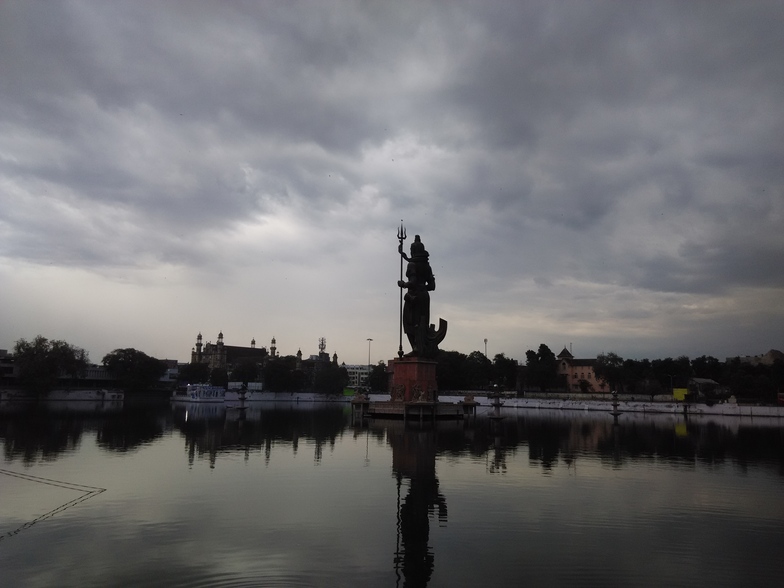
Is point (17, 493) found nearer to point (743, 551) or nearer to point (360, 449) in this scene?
point (360, 449)

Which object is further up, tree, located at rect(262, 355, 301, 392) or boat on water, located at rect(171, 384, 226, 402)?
tree, located at rect(262, 355, 301, 392)

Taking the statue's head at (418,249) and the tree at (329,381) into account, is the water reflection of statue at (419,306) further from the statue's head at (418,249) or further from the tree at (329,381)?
the tree at (329,381)

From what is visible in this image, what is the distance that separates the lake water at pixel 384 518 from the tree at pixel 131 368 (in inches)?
3597

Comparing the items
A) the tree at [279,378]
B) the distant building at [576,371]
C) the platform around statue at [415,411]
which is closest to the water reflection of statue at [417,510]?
the platform around statue at [415,411]

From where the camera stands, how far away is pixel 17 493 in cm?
1486

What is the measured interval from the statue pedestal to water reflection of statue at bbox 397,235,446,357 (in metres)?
1.07

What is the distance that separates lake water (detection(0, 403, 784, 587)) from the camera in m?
9.27

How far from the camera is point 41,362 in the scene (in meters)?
86.7

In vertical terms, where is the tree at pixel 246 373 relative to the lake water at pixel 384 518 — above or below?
above

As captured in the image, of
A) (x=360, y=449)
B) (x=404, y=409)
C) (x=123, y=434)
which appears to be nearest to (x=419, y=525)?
(x=360, y=449)

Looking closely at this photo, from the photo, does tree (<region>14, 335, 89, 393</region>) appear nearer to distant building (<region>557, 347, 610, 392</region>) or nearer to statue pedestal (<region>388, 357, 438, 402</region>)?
statue pedestal (<region>388, 357, 438, 402</region>)

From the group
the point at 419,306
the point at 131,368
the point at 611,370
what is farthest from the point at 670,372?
the point at 131,368

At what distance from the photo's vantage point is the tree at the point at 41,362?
86.2 metres

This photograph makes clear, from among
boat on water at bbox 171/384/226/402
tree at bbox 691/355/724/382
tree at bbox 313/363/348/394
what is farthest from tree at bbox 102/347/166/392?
tree at bbox 691/355/724/382
